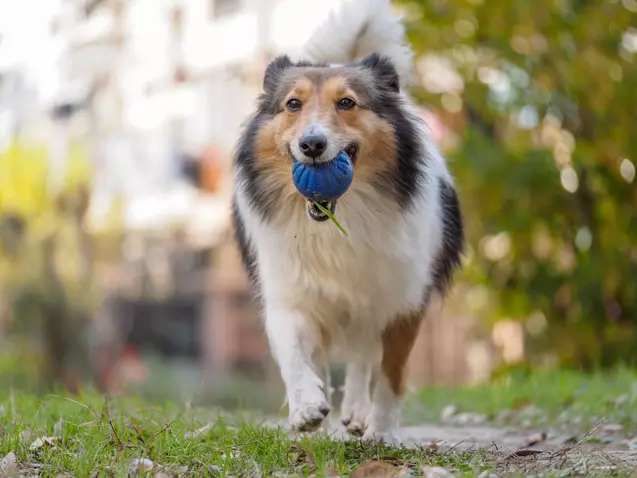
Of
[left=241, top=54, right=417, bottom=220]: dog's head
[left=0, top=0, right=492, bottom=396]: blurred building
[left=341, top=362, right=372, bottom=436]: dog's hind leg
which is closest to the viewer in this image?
[left=241, top=54, right=417, bottom=220]: dog's head

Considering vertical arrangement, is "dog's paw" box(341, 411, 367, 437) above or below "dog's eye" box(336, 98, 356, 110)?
below

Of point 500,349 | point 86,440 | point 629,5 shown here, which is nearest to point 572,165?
point 629,5

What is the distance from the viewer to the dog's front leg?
386 cm

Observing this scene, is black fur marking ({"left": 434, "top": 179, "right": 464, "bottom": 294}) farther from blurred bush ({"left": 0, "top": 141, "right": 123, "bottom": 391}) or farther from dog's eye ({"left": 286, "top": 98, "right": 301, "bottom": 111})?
blurred bush ({"left": 0, "top": 141, "right": 123, "bottom": 391})

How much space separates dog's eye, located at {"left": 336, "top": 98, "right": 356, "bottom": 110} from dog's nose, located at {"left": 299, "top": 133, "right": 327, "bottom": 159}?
312mm

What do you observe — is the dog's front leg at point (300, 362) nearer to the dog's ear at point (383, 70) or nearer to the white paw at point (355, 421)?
the white paw at point (355, 421)

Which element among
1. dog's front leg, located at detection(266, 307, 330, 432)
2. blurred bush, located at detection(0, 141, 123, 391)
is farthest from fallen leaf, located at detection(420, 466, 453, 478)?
blurred bush, located at detection(0, 141, 123, 391)

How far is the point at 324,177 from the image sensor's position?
3.97 metres

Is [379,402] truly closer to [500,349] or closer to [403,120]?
[403,120]

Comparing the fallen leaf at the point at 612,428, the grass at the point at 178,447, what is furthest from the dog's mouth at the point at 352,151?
the fallen leaf at the point at 612,428

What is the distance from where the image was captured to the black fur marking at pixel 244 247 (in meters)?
4.89

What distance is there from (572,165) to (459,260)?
439 cm

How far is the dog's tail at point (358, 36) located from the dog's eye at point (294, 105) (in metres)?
1.08

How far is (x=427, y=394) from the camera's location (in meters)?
7.93
